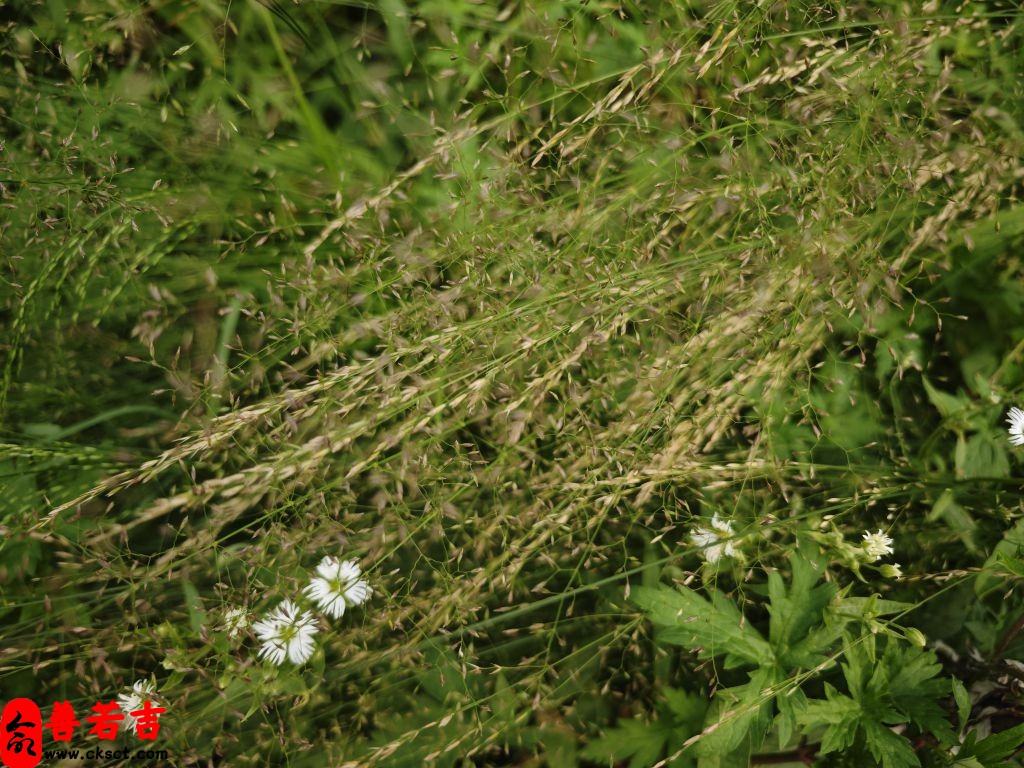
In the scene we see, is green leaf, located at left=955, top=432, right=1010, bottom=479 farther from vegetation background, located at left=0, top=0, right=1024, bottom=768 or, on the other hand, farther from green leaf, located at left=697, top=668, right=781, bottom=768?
green leaf, located at left=697, top=668, right=781, bottom=768

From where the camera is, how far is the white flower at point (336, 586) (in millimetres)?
1783

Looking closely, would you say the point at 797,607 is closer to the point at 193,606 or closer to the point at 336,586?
the point at 336,586

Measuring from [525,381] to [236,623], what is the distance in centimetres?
78

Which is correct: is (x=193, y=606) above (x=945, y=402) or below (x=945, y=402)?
below

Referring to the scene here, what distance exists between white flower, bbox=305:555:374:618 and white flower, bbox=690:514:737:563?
730 millimetres

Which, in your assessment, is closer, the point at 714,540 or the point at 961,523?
the point at 714,540

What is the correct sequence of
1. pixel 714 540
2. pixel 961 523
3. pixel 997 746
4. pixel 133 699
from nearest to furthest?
pixel 997 746 < pixel 133 699 < pixel 714 540 < pixel 961 523

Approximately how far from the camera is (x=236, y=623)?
1617 millimetres

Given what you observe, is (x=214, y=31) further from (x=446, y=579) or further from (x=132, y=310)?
(x=446, y=579)

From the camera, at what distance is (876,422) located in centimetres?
217

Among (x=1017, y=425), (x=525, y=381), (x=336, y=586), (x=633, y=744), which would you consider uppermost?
(x=525, y=381)

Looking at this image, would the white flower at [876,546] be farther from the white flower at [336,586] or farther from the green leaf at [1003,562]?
the white flower at [336,586]

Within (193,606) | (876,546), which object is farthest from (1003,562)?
(193,606)

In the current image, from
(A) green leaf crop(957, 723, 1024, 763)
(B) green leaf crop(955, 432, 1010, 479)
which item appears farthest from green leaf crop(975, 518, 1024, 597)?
(A) green leaf crop(957, 723, 1024, 763)
